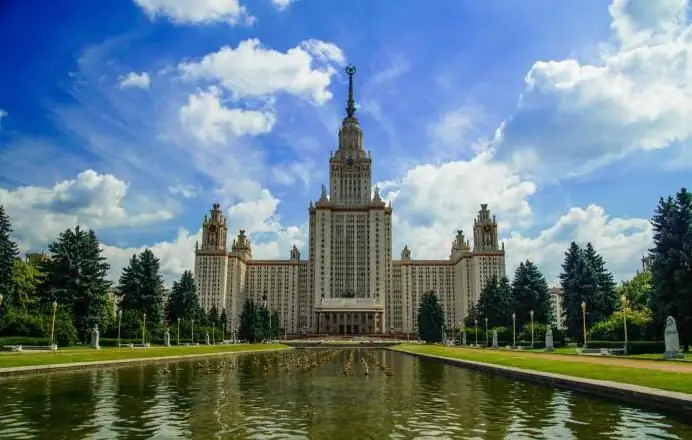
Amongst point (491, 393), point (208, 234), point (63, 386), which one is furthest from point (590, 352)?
point (208, 234)

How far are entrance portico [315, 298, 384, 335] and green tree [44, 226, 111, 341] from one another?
101 metres

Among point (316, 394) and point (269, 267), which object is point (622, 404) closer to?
point (316, 394)

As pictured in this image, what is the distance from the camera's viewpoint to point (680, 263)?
44281 millimetres

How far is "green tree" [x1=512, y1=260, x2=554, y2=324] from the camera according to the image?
269ft

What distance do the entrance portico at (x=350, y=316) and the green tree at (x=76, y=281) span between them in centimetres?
10066

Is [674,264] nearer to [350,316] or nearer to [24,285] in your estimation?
[24,285]

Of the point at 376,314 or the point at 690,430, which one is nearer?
the point at 690,430

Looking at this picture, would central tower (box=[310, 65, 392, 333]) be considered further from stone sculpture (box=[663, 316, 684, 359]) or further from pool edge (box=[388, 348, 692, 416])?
pool edge (box=[388, 348, 692, 416])

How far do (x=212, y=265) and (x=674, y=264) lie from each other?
5474 inches

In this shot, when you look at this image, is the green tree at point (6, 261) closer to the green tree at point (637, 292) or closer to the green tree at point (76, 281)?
the green tree at point (76, 281)

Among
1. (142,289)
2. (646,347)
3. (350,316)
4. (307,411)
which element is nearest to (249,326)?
(142,289)

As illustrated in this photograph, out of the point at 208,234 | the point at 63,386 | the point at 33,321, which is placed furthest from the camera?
the point at 208,234

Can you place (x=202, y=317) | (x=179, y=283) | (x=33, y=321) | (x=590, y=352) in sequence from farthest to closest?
(x=202, y=317), (x=179, y=283), (x=33, y=321), (x=590, y=352)

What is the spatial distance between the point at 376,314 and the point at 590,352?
375 feet
